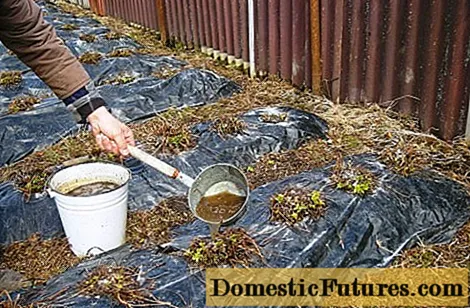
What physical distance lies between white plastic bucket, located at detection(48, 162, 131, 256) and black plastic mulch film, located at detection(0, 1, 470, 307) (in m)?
0.23

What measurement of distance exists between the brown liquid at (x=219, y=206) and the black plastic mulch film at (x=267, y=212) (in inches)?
Result: 2.5

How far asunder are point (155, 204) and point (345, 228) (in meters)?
1.21

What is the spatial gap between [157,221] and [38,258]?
2.26ft

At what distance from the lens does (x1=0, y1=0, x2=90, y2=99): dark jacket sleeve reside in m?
1.72

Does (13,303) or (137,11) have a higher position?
(137,11)

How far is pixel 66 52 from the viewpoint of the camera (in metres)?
1.88

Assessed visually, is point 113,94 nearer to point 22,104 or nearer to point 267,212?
point 22,104

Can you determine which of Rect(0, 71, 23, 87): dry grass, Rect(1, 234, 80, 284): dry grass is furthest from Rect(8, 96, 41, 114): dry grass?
Rect(1, 234, 80, 284): dry grass

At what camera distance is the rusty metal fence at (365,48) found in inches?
123

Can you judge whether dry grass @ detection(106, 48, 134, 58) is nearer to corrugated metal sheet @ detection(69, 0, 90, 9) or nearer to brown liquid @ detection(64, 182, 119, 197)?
brown liquid @ detection(64, 182, 119, 197)

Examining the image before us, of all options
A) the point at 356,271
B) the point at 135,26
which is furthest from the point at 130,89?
the point at 135,26

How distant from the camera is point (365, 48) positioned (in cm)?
371

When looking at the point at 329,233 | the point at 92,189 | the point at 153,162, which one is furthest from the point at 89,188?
the point at 329,233

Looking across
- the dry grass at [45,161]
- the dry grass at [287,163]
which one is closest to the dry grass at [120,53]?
the dry grass at [45,161]
